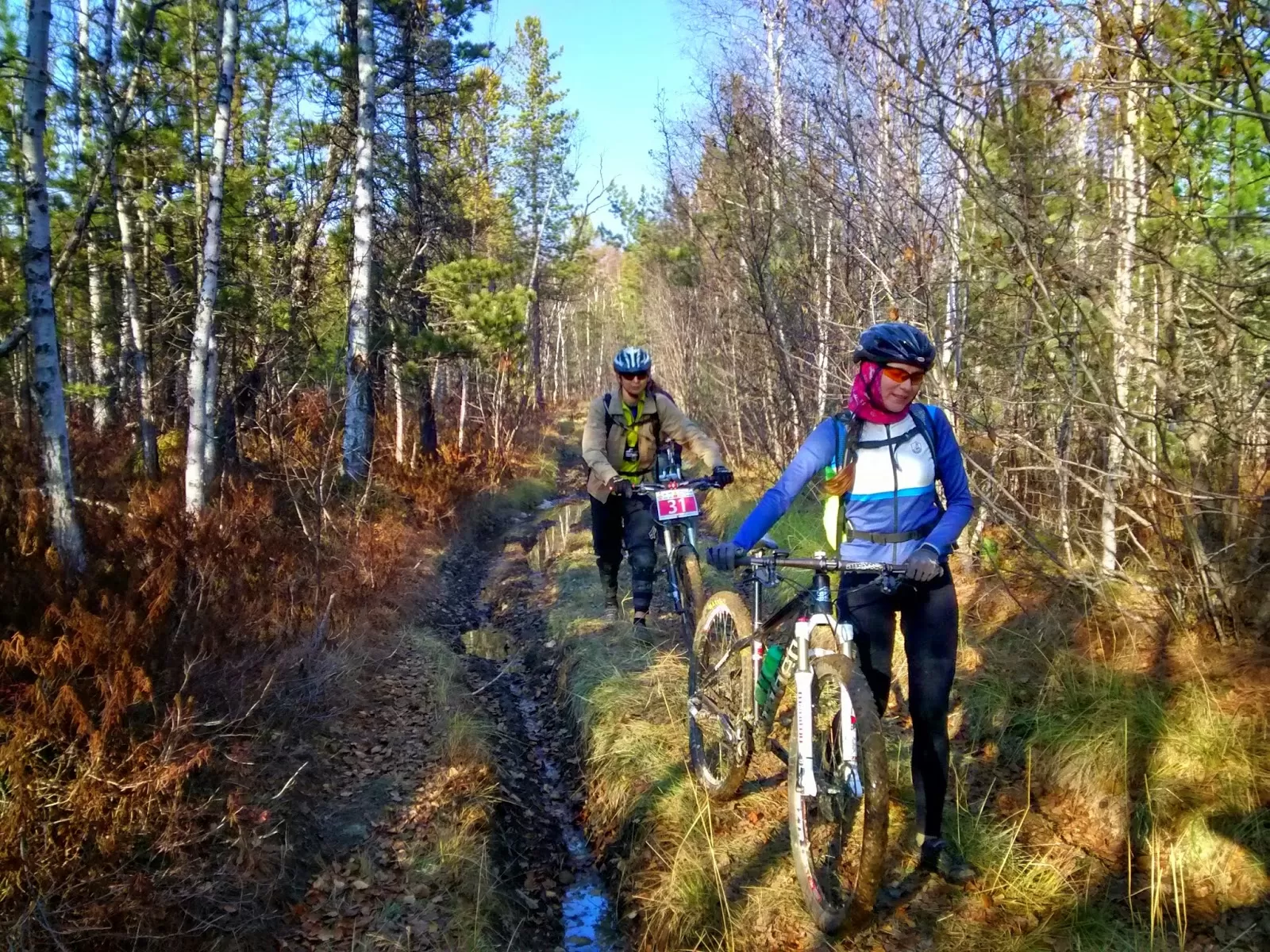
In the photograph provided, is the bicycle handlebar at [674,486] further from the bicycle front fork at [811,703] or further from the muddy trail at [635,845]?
the bicycle front fork at [811,703]

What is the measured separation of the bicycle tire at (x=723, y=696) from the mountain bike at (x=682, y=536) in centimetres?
103

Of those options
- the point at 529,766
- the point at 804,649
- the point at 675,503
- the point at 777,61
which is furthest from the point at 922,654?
the point at 777,61

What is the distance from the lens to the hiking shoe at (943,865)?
12.1 feet

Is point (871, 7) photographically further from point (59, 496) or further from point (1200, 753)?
point (59, 496)

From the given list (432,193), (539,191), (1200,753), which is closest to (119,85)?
(432,193)

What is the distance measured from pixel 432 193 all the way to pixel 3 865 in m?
14.0

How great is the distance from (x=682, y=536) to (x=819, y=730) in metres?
2.75

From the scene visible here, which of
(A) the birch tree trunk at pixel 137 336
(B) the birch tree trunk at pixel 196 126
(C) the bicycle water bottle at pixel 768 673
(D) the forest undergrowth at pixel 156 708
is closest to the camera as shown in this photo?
(D) the forest undergrowth at pixel 156 708

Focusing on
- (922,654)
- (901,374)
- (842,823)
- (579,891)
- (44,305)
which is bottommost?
(579,891)

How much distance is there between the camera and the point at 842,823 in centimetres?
349

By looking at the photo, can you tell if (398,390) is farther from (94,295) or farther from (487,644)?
(487,644)

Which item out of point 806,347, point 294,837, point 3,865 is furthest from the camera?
point 806,347

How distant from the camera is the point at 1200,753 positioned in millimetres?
3914

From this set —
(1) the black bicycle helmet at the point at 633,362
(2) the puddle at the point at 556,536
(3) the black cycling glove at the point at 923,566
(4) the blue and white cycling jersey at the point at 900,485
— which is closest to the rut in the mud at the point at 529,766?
(2) the puddle at the point at 556,536
